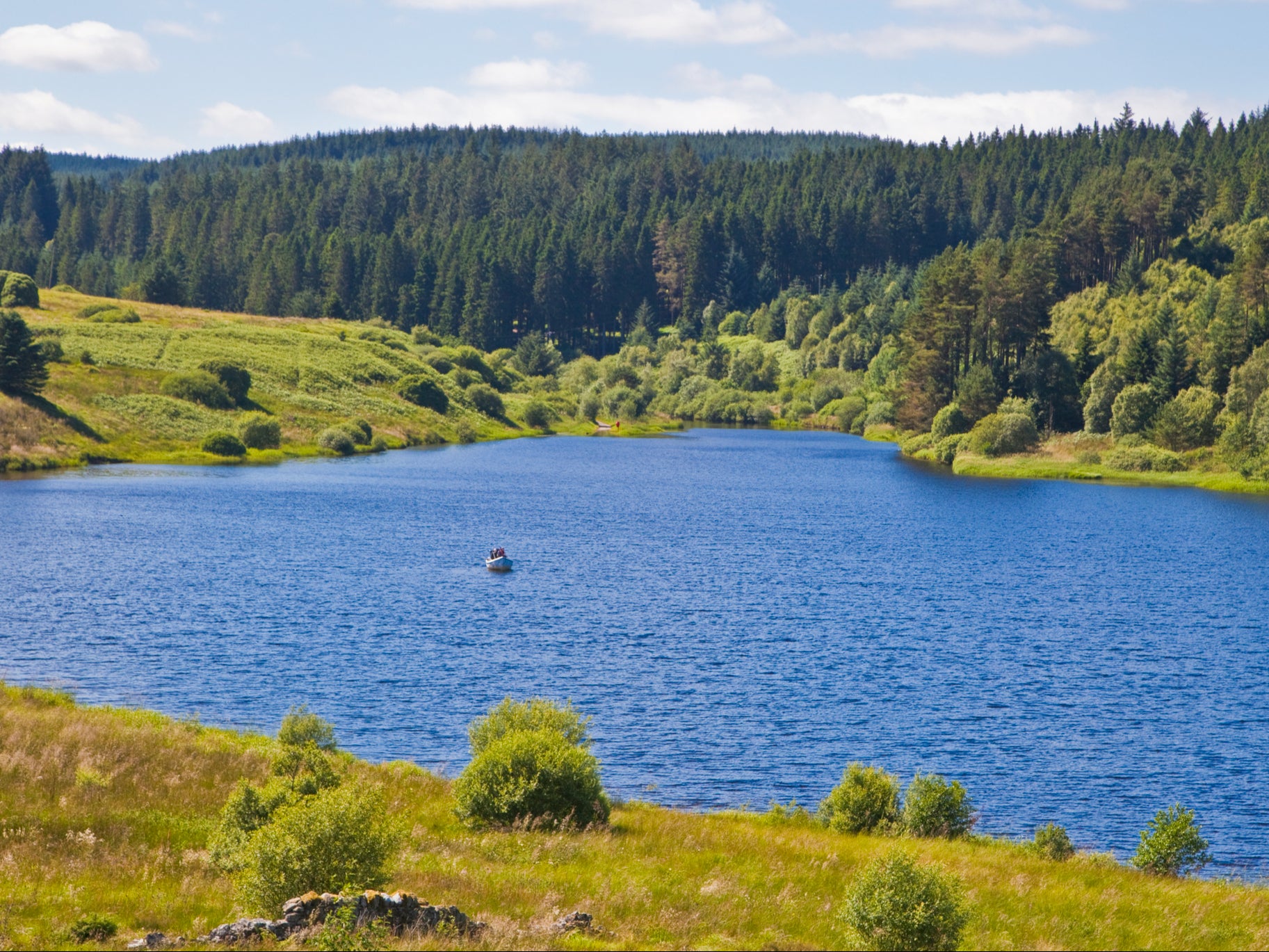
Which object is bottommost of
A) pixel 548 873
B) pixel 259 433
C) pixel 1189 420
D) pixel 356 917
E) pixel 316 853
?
pixel 548 873

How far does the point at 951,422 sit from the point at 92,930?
145511 millimetres

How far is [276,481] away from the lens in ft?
380

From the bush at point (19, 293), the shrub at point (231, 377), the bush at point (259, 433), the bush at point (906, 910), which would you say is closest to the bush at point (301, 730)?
the bush at point (906, 910)

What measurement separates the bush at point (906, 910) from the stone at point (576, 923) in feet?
15.1

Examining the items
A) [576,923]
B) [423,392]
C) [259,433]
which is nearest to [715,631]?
[576,923]

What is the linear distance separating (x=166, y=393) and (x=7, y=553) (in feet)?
248

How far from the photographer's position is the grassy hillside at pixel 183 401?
122250mm

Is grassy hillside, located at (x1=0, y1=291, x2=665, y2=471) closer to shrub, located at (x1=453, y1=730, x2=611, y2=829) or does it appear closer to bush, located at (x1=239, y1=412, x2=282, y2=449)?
bush, located at (x1=239, y1=412, x2=282, y2=449)

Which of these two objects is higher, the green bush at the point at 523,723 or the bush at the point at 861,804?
the green bush at the point at 523,723

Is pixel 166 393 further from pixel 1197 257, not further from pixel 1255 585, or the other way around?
pixel 1197 257

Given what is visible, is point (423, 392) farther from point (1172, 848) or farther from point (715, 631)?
point (1172, 848)

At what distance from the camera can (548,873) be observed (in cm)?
2403

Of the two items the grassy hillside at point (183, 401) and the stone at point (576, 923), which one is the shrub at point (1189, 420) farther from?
the stone at point (576, 923)

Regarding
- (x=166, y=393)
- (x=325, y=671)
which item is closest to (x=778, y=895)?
(x=325, y=671)
